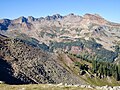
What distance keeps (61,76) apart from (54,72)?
460 centimetres

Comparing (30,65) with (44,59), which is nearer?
(30,65)

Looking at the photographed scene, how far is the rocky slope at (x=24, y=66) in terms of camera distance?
133 meters

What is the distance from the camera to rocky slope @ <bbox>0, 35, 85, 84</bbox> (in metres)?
133

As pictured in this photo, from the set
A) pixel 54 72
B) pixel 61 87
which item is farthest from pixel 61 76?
pixel 61 87

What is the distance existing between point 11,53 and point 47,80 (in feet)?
84.0

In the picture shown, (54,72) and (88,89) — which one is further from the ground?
(88,89)

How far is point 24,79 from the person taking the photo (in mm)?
133250

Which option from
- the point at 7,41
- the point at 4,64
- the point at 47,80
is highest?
the point at 7,41

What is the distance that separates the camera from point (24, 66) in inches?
5753

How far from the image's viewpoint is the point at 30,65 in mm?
151875

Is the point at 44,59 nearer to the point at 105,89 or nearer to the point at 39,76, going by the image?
the point at 39,76

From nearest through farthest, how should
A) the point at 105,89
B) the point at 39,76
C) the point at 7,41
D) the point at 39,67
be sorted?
1. the point at 105,89
2. the point at 39,76
3. the point at 39,67
4. the point at 7,41

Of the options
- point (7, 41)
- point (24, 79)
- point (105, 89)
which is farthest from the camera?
point (7, 41)

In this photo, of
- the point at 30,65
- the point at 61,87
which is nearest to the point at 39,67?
the point at 30,65
